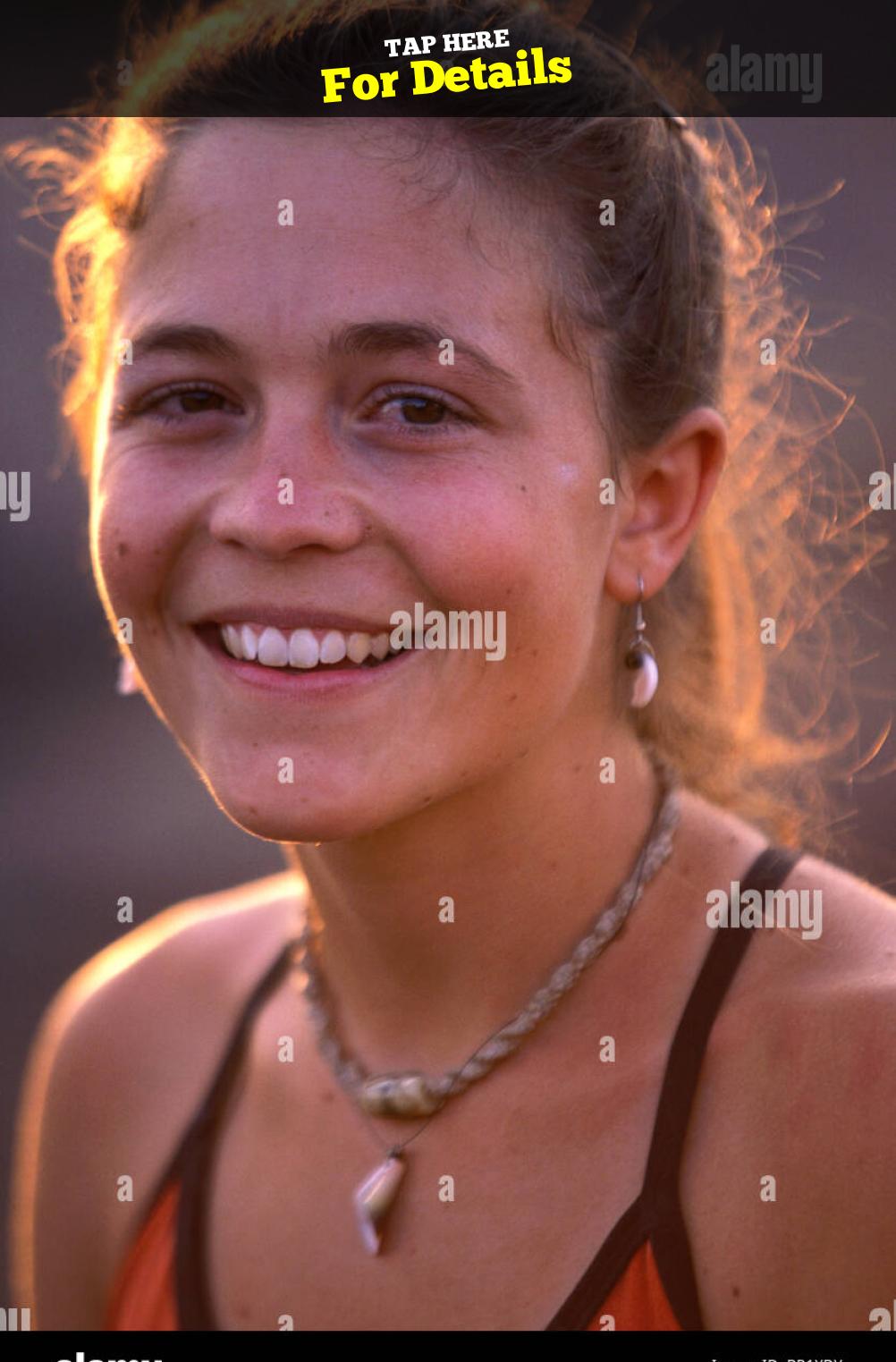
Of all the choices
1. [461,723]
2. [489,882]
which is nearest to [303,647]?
[461,723]

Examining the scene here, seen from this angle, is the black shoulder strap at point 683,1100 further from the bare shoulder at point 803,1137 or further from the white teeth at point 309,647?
the white teeth at point 309,647

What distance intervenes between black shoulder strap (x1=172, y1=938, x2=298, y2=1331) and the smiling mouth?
0.68 metres

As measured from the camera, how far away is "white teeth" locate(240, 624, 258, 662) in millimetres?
1813

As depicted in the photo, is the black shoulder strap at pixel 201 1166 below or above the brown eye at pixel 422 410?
below

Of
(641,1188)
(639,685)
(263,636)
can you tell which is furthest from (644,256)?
(641,1188)

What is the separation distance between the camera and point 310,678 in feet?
5.94

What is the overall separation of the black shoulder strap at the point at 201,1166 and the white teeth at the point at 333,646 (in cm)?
71

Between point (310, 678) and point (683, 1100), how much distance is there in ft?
2.24

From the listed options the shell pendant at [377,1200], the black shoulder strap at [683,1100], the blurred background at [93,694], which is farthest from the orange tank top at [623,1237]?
the blurred background at [93,694]

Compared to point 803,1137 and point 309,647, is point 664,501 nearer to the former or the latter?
point 309,647

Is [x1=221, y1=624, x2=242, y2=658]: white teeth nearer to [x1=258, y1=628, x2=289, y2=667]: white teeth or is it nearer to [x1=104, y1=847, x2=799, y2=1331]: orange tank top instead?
[x1=258, y1=628, x2=289, y2=667]: white teeth

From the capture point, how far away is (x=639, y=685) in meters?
2.02

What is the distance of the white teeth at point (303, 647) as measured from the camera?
178 centimetres

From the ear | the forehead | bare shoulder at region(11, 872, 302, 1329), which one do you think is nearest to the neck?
the ear
